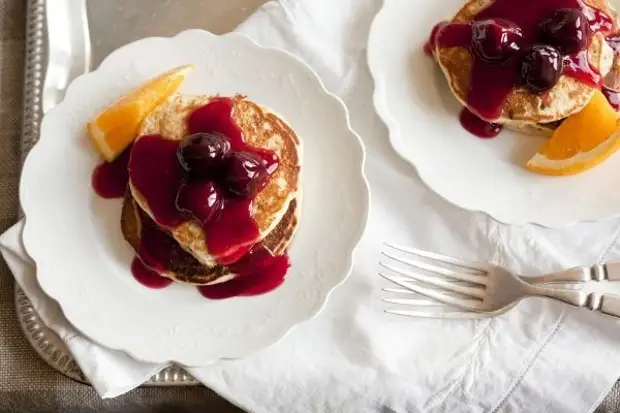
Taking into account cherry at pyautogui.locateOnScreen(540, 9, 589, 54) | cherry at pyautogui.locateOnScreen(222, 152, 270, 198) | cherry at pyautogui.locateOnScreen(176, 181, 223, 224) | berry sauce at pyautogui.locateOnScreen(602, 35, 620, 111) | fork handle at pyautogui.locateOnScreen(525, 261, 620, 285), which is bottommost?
fork handle at pyautogui.locateOnScreen(525, 261, 620, 285)

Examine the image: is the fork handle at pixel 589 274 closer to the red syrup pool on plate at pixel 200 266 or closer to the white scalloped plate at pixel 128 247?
the white scalloped plate at pixel 128 247

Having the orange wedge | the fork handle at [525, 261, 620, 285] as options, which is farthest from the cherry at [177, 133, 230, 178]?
the fork handle at [525, 261, 620, 285]

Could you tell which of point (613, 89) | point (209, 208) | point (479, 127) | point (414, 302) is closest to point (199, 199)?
point (209, 208)

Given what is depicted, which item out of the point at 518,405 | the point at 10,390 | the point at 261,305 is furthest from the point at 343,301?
the point at 10,390

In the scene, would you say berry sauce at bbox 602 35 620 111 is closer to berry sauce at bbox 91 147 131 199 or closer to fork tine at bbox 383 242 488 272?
fork tine at bbox 383 242 488 272

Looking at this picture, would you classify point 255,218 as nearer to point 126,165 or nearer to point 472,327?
point 126,165

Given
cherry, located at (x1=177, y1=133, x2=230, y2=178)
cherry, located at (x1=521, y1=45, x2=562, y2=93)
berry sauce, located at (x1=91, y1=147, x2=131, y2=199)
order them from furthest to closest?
berry sauce, located at (x1=91, y1=147, x2=131, y2=199), cherry, located at (x1=521, y1=45, x2=562, y2=93), cherry, located at (x1=177, y1=133, x2=230, y2=178)

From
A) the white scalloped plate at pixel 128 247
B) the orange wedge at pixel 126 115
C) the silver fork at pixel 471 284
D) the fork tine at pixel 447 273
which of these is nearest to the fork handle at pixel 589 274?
the silver fork at pixel 471 284
